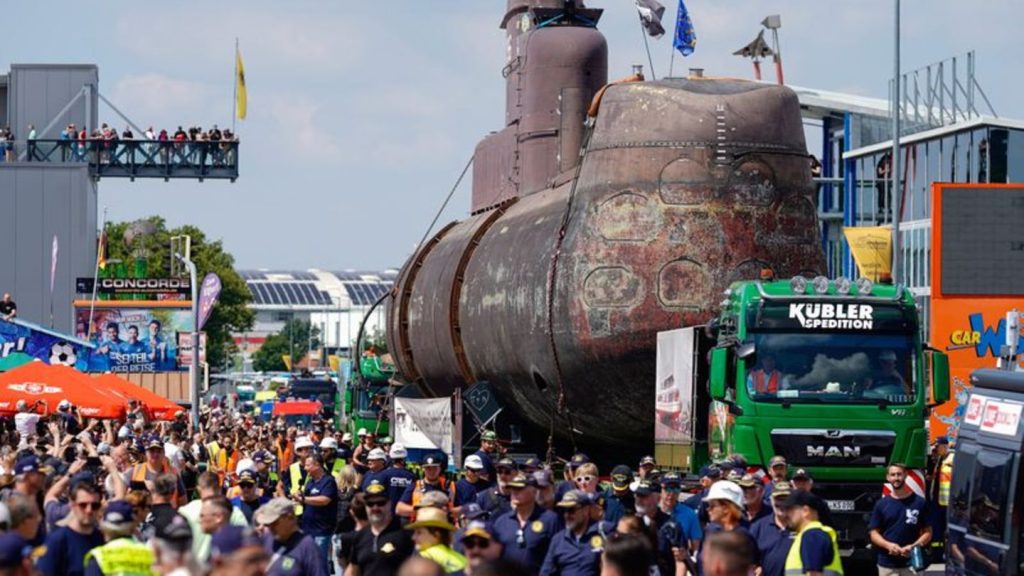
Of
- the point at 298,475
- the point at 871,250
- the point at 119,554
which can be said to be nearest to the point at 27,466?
the point at 119,554

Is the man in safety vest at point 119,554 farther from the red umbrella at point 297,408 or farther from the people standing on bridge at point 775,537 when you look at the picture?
the red umbrella at point 297,408

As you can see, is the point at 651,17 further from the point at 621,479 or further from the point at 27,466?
the point at 27,466

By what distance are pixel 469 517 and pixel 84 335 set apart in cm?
5469

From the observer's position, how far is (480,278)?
2753 centimetres

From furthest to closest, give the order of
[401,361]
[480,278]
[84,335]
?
[84,335]
[401,361]
[480,278]

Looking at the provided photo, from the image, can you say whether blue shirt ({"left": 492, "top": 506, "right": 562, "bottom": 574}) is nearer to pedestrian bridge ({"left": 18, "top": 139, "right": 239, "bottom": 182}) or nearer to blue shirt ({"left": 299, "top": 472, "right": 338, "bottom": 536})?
blue shirt ({"left": 299, "top": 472, "right": 338, "bottom": 536})

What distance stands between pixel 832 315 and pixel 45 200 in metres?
54.4

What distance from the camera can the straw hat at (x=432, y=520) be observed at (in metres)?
10.9

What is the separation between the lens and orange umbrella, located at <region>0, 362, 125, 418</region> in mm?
26969

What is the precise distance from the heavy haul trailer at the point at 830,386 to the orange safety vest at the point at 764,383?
0.03 ft

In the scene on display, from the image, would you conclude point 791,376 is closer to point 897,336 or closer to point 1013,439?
point 897,336

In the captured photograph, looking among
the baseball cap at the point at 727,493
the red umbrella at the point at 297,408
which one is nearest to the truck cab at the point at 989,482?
the baseball cap at the point at 727,493

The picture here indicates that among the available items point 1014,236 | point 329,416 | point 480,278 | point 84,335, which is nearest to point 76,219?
point 84,335

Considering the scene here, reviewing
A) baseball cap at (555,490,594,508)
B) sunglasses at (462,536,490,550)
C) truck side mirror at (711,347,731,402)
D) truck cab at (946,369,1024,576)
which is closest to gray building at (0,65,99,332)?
truck side mirror at (711,347,731,402)
